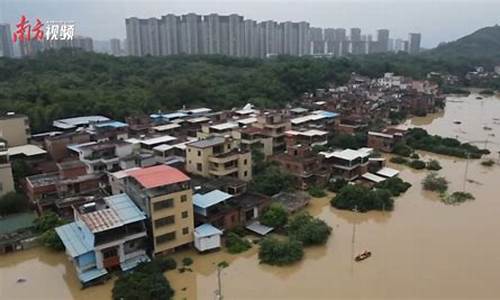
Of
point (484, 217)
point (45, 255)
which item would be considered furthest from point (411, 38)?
point (45, 255)

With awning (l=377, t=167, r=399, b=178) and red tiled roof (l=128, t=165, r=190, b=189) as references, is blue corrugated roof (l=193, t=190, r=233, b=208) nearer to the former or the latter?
red tiled roof (l=128, t=165, r=190, b=189)

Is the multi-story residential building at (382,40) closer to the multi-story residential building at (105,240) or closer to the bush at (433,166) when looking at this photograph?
the bush at (433,166)

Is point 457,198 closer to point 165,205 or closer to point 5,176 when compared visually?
point 165,205

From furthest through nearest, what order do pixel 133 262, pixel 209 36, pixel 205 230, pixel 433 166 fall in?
pixel 209 36 < pixel 433 166 < pixel 205 230 < pixel 133 262

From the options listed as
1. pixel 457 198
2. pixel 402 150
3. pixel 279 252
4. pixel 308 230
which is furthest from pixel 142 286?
pixel 402 150

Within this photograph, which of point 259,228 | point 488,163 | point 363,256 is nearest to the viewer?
A: point 363,256

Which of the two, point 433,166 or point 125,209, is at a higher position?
point 125,209

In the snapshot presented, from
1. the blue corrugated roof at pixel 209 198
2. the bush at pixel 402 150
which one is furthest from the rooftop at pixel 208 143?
the bush at pixel 402 150

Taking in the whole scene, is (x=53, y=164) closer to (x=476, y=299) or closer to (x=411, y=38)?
(x=476, y=299)
